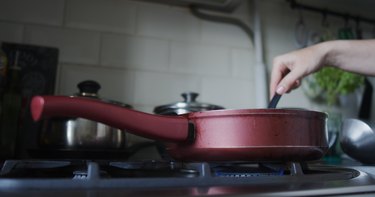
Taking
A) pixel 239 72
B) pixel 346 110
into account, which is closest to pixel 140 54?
pixel 239 72

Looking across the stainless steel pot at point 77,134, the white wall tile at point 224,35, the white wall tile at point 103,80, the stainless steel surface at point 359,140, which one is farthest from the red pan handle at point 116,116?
the white wall tile at point 224,35

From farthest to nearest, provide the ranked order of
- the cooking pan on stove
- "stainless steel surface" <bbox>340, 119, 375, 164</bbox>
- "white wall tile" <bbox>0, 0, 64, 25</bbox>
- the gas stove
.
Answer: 1. "white wall tile" <bbox>0, 0, 64, 25</bbox>
2. "stainless steel surface" <bbox>340, 119, 375, 164</bbox>
3. the cooking pan on stove
4. the gas stove

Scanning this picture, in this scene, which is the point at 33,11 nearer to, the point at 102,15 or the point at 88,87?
the point at 102,15

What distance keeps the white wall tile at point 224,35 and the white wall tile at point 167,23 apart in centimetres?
3

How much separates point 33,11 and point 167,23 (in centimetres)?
35

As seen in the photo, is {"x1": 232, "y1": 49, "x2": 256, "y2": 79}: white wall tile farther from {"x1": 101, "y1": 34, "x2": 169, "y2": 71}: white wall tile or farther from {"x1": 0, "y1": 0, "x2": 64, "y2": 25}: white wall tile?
{"x1": 0, "y1": 0, "x2": 64, "y2": 25}: white wall tile

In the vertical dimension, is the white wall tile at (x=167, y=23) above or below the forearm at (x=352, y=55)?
above

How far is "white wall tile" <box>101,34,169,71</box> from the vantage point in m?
0.91

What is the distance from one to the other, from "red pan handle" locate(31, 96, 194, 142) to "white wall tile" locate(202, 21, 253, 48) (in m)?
0.63

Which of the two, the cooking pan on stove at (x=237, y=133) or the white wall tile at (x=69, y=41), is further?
the white wall tile at (x=69, y=41)

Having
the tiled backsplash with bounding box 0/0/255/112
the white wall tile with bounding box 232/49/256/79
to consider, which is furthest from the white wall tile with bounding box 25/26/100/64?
the white wall tile with bounding box 232/49/256/79

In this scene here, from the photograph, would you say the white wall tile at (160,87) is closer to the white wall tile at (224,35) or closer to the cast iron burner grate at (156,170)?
the white wall tile at (224,35)

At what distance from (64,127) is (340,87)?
33.6 inches

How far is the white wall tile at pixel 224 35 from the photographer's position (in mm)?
1033
